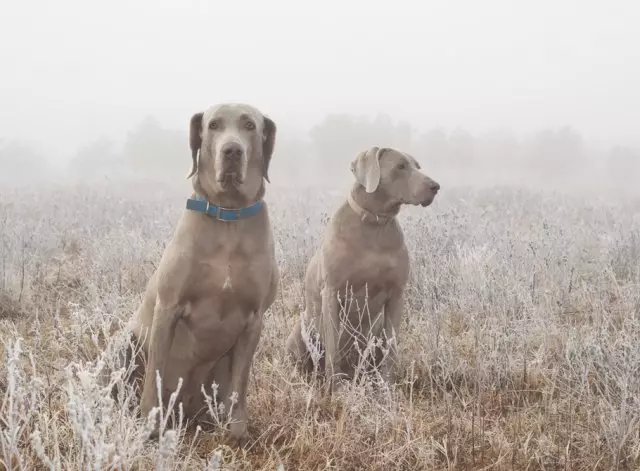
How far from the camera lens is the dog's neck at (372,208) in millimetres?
3707

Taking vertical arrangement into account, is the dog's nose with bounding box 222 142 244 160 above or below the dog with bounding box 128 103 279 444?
above

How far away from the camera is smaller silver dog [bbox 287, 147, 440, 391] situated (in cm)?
361

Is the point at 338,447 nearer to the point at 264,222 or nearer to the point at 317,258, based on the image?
the point at 264,222

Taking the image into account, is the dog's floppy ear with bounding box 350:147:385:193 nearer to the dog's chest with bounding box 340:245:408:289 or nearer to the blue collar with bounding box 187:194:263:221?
the dog's chest with bounding box 340:245:408:289

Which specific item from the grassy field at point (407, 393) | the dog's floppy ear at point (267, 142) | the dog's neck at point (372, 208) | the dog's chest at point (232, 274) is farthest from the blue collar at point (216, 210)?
the dog's neck at point (372, 208)

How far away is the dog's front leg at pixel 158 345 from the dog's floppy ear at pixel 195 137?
2.01 feet

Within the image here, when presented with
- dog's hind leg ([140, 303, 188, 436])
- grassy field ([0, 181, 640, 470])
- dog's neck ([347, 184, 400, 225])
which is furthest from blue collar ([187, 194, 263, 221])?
dog's neck ([347, 184, 400, 225])

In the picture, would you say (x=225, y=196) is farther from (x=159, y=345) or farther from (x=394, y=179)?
(x=394, y=179)

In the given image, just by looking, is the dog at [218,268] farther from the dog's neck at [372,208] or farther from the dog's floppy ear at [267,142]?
the dog's neck at [372,208]

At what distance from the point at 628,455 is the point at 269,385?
5.66 ft

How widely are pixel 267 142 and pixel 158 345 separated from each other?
1036 millimetres

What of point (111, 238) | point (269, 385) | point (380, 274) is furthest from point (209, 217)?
point (111, 238)

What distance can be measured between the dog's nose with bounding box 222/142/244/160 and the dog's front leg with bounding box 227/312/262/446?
28.0 inches

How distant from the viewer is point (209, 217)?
2.52 meters
